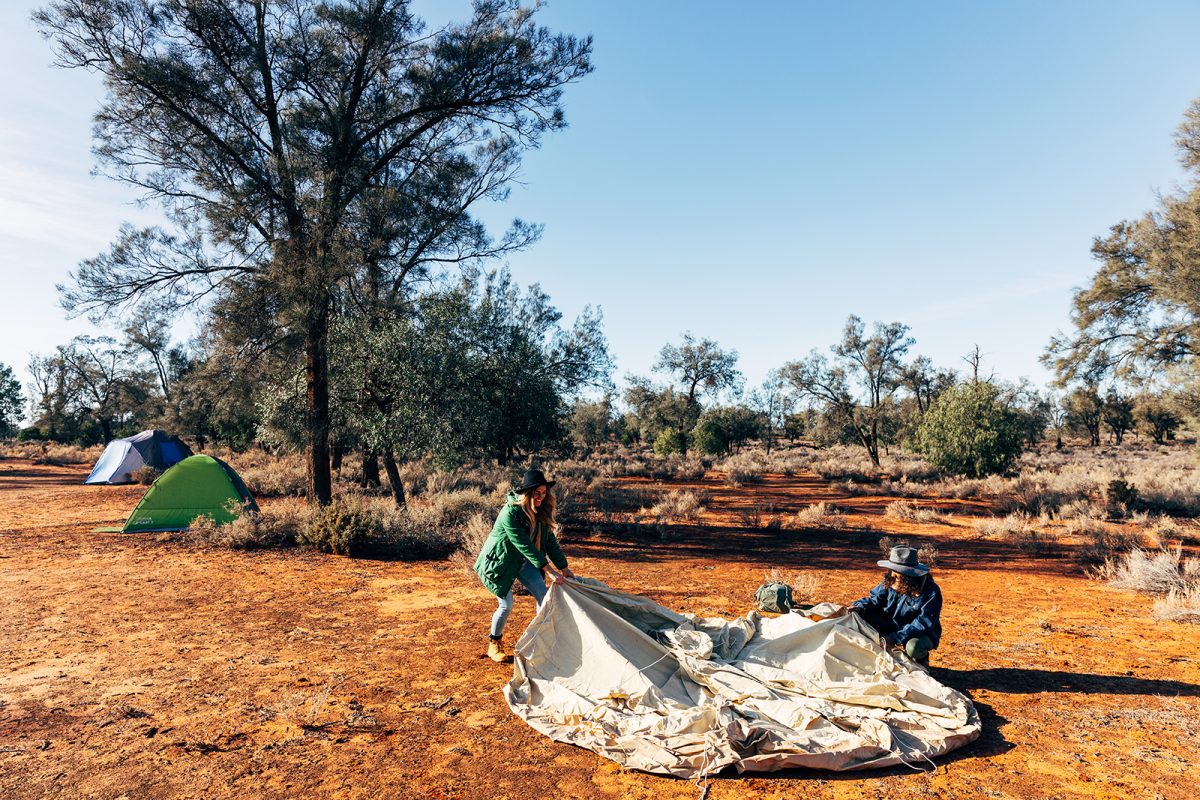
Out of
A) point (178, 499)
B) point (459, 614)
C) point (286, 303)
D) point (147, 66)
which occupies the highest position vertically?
point (147, 66)

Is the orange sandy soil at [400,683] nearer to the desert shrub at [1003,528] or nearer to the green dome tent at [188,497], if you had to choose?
the green dome tent at [188,497]

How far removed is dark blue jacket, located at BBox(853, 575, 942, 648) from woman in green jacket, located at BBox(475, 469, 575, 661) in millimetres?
2883

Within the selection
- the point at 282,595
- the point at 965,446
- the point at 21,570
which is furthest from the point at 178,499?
the point at 965,446

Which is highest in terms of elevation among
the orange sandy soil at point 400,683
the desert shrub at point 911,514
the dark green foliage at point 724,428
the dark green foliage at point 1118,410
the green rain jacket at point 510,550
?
the dark green foliage at point 1118,410

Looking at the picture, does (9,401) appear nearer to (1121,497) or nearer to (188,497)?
(188,497)

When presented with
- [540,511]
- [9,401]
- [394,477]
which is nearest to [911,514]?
[394,477]

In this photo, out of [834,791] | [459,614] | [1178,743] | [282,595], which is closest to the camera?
[834,791]

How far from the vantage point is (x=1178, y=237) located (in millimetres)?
17969

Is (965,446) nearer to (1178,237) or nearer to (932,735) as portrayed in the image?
(1178,237)

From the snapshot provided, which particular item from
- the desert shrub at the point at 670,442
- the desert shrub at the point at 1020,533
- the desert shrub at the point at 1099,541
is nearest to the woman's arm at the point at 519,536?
the desert shrub at the point at 1099,541

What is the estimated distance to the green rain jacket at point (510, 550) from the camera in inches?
234

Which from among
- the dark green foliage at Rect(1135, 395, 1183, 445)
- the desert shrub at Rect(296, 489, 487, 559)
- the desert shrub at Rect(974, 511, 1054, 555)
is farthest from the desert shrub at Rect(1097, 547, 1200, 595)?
the dark green foliage at Rect(1135, 395, 1183, 445)

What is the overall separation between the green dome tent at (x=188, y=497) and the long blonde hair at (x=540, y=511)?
10.0 m

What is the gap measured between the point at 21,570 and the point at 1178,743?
47.8 ft
